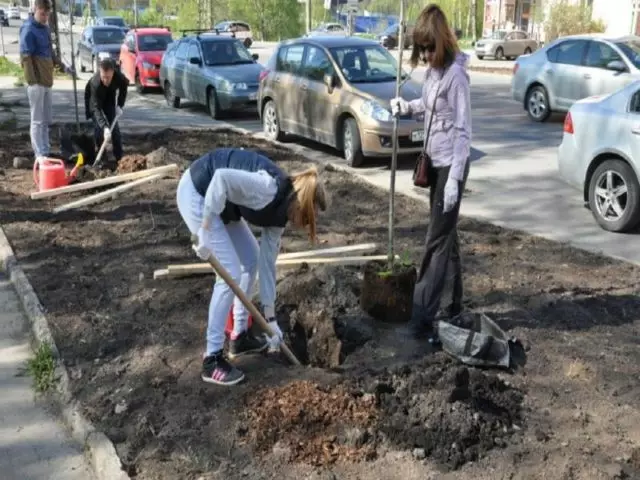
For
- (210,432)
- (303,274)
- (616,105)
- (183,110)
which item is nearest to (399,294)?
(303,274)

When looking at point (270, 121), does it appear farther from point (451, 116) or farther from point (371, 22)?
point (371, 22)

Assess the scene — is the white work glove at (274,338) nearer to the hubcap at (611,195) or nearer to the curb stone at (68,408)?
the curb stone at (68,408)

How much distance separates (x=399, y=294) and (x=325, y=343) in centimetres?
64

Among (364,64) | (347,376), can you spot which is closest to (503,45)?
(364,64)

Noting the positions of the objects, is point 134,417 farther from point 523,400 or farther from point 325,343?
point 523,400

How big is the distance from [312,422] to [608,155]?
5.64 meters

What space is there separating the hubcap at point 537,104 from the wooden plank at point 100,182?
9043 mm

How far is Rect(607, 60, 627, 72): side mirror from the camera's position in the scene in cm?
1463

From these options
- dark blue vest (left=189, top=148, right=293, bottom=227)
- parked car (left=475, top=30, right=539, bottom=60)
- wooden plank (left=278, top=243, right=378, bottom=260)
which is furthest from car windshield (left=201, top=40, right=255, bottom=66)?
parked car (left=475, top=30, right=539, bottom=60)

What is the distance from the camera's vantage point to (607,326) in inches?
216

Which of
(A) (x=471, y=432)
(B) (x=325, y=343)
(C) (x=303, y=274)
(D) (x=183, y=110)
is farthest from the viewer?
(D) (x=183, y=110)

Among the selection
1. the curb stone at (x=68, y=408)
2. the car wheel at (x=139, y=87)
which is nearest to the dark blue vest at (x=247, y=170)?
the curb stone at (x=68, y=408)

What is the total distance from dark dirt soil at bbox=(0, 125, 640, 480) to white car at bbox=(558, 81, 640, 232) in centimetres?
109

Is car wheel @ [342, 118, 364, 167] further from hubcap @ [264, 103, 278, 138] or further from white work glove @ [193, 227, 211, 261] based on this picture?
white work glove @ [193, 227, 211, 261]
